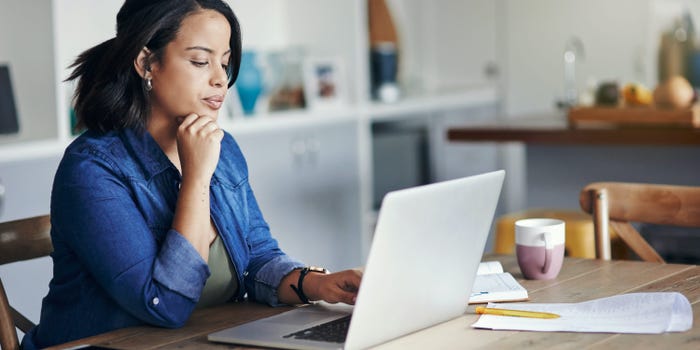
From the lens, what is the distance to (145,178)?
176 centimetres

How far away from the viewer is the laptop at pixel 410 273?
1.36 metres

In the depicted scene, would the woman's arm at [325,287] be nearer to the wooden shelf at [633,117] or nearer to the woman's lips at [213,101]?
the woman's lips at [213,101]

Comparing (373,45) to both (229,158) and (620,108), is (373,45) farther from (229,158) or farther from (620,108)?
(229,158)

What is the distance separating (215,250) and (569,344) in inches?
25.9

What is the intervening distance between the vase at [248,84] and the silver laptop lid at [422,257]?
2.61m

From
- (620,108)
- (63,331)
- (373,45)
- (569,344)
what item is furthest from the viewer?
(373,45)

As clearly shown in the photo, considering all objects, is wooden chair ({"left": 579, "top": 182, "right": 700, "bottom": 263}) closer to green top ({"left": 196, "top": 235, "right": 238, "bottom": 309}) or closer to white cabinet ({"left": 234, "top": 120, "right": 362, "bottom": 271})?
green top ({"left": 196, "top": 235, "right": 238, "bottom": 309})

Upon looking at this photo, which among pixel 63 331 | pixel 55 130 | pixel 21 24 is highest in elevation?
pixel 21 24

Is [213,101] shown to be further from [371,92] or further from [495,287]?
[371,92]

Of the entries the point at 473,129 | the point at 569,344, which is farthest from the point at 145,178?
the point at 473,129

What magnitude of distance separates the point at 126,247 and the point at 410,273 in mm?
458

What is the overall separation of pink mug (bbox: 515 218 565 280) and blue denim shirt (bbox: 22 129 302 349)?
41cm

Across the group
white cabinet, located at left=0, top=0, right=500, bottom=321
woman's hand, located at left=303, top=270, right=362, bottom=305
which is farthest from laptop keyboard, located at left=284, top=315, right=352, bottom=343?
white cabinet, located at left=0, top=0, right=500, bottom=321

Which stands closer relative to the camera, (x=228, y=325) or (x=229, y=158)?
(x=228, y=325)
